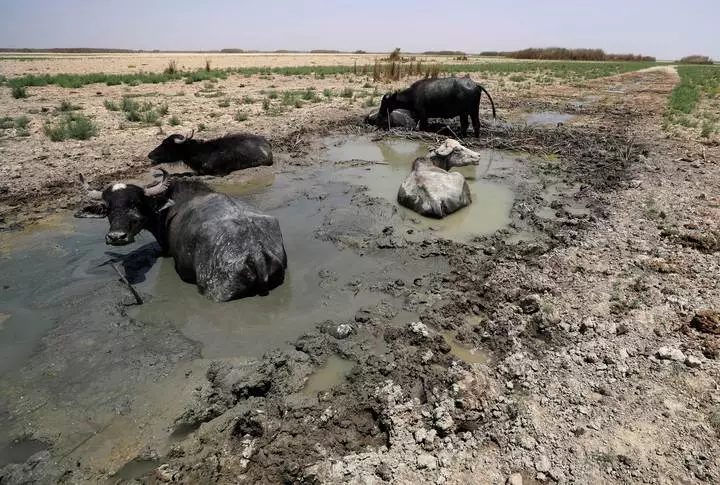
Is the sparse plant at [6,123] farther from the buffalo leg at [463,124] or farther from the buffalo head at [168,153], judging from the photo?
the buffalo leg at [463,124]

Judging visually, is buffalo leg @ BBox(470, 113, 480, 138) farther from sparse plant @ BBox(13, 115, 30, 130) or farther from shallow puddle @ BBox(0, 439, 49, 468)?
sparse plant @ BBox(13, 115, 30, 130)

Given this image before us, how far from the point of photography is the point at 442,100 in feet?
40.4

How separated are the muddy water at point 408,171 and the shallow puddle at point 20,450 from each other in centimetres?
504

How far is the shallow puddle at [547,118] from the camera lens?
14732 mm

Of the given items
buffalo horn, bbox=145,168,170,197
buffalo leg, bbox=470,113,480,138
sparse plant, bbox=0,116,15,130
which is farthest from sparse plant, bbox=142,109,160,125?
buffalo leg, bbox=470,113,480,138

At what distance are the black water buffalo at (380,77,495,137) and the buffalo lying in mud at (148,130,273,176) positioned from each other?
5.45 metres

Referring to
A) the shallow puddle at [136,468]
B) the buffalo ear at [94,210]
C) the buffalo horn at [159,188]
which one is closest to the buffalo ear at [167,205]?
the buffalo horn at [159,188]

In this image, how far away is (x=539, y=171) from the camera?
29.9ft

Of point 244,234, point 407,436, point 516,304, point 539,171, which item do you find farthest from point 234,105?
point 407,436

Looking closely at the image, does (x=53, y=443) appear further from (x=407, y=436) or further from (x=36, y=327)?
(x=407, y=436)

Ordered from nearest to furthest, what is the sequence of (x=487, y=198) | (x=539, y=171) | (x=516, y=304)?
(x=516, y=304) < (x=487, y=198) < (x=539, y=171)

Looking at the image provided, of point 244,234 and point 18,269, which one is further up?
point 244,234

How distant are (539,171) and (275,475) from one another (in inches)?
328

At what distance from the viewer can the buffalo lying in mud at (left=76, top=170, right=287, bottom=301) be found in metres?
4.55
